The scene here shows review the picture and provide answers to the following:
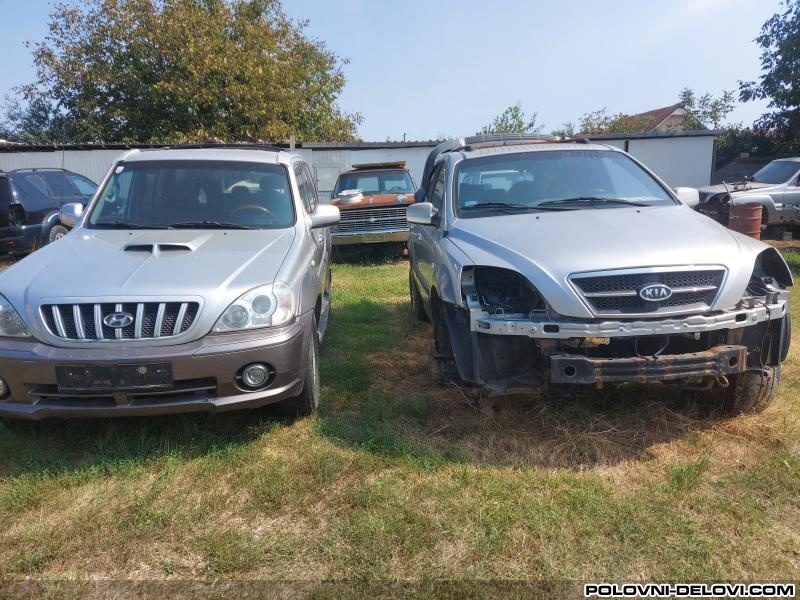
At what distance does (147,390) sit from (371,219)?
24.5ft

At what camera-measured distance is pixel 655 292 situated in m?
2.90

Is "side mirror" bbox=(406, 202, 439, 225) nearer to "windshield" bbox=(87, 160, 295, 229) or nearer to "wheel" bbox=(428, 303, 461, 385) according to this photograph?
"wheel" bbox=(428, 303, 461, 385)

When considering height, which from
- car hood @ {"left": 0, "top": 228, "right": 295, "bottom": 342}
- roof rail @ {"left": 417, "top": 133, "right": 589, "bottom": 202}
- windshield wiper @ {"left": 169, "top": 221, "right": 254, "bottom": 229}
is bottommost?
car hood @ {"left": 0, "top": 228, "right": 295, "bottom": 342}

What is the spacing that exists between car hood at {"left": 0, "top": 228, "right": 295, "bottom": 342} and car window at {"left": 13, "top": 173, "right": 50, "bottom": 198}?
7217mm

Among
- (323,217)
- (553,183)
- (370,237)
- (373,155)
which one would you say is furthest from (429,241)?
(373,155)

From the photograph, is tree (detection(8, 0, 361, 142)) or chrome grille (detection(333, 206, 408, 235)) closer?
chrome grille (detection(333, 206, 408, 235))

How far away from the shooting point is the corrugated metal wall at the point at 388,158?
51.8 ft

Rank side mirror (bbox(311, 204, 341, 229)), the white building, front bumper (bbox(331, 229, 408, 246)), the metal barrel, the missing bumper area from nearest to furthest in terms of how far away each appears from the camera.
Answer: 1. the missing bumper area
2. side mirror (bbox(311, 204, 341, 229))
3. the metal barrel
4. front bumper (bbox(331, 229, 408, 246))
5. the white building

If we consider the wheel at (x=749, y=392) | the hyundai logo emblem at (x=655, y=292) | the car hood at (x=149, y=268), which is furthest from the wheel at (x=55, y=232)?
the wheel at (x=749, y=392)

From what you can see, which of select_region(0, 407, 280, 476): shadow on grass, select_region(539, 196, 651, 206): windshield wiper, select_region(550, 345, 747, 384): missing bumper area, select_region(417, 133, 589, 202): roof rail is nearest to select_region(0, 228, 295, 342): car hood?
select_region(0, 407, 280, 476): shadow on grass

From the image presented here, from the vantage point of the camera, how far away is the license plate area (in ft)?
9.36

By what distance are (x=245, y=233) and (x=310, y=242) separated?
517 mm

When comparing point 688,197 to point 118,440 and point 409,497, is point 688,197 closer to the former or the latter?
point 409,497

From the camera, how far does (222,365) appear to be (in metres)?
2.95
